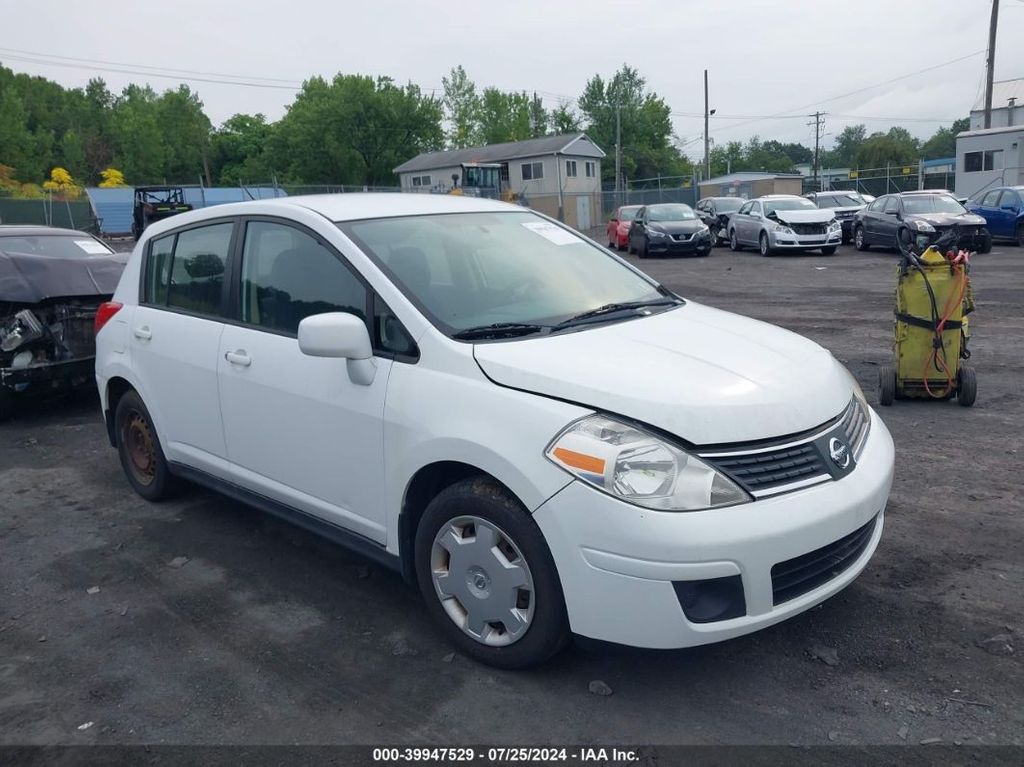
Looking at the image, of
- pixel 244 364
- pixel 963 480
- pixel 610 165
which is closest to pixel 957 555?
pixel 963 480

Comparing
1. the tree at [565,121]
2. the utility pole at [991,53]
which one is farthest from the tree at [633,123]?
the utility pole at [991,53]

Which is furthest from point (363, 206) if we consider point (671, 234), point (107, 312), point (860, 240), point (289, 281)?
point (860, 240)

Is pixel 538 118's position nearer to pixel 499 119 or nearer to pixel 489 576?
pixel 499 119

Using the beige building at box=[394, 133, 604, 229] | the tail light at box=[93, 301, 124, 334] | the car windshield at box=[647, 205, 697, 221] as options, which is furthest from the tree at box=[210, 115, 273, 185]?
the tail light at box=[93, 301, 124, 334]

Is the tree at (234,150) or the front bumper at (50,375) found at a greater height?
the tree at (234,150)

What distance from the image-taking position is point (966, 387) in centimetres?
672

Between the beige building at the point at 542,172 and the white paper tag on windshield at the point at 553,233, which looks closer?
the white paper tag on windshield at the point at 553,233

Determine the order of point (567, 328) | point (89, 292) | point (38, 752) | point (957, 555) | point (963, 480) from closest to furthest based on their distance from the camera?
point (38, 752) < point (567, 328) < point (957, 555) < point (963, 480) < point (89, 292)

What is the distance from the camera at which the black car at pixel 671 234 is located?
23.2m

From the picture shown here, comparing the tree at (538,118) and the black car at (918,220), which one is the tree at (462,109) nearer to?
the tree at (538,118)

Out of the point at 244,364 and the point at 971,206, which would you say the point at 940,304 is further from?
the point at 971,206

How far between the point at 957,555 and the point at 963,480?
1.19 m

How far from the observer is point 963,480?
203 inches

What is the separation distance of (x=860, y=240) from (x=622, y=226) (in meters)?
6.95
